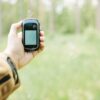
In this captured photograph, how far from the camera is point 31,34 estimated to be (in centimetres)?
205

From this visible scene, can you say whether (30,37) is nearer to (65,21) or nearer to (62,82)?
(62,82)

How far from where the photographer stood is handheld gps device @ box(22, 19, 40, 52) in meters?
2.02

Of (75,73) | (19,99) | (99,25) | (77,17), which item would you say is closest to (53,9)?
(77,17)

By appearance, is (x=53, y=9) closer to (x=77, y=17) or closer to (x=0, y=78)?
(x=77, y=17)

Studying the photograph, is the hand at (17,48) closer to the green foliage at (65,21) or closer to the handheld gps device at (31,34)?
the handheld gps device at (31,34)

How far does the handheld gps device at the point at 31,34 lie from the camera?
2018mm

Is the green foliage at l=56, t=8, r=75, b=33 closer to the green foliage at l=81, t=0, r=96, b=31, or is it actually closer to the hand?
the green foliage at l=81, t=0, r=96, b=31

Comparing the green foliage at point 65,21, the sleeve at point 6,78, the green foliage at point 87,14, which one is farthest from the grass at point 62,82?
the green foliage at point 87,14

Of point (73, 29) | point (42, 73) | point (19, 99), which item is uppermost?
point (19, 99)

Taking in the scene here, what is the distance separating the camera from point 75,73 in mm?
7457

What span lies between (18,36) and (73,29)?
3776cm

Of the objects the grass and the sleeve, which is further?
the grass

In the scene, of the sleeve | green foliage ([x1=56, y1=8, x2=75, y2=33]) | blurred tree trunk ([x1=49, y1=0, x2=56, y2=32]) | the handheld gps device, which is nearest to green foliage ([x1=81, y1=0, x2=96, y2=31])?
green foliage ([x1=56, y1=8, x2=75, y2=33])

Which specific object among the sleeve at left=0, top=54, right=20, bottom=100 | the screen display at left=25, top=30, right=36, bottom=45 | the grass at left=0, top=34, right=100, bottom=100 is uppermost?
the screen display at left=25, top=30, right=36, bottom=45
